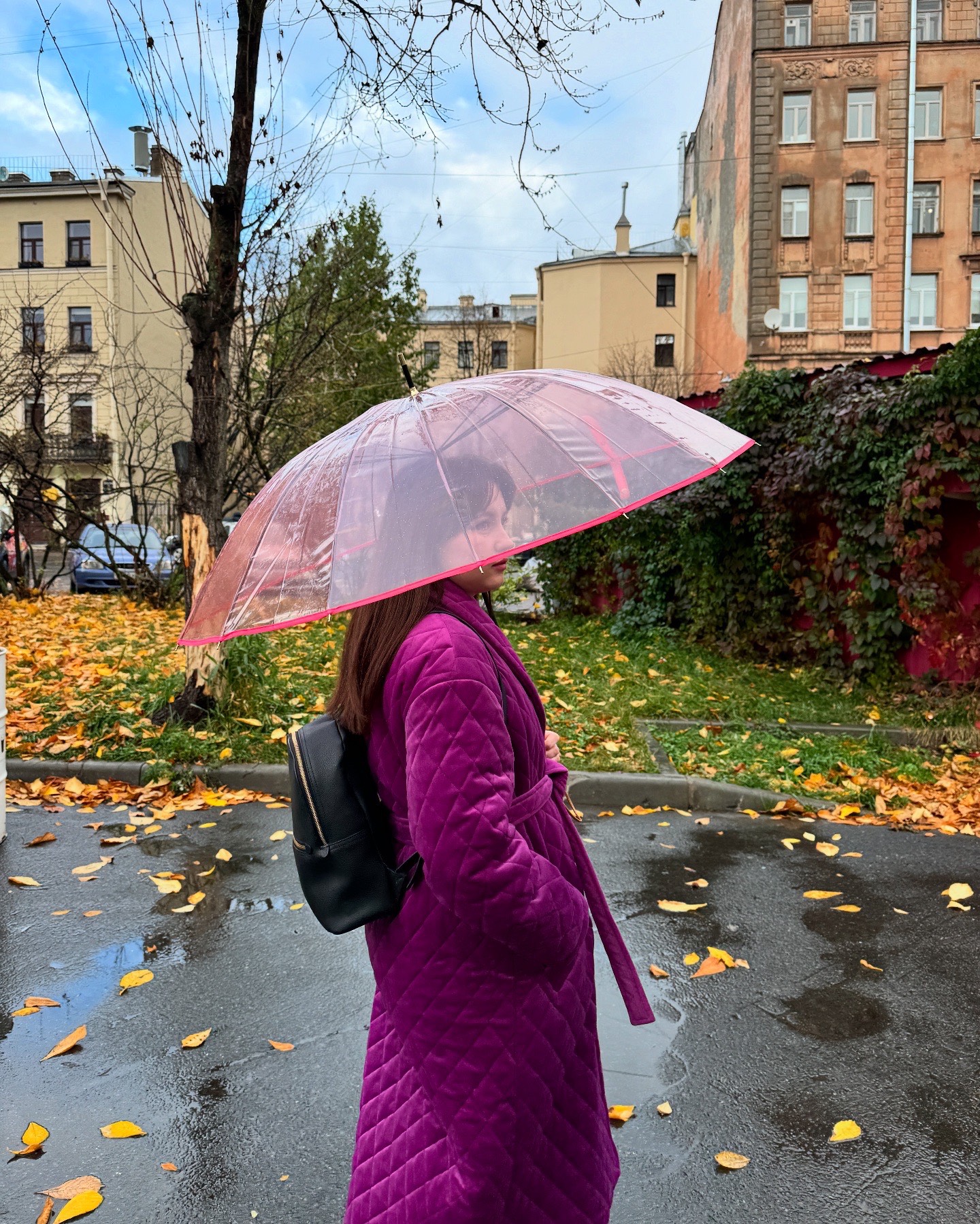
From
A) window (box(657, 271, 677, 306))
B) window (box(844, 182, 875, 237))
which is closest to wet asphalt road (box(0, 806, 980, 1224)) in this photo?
window (box(844, 182, 875, 237))

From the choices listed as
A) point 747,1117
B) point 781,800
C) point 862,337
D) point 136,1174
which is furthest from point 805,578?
point 862,337

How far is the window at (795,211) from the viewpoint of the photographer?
3144 centimetres

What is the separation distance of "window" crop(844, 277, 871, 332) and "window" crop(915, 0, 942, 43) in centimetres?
776

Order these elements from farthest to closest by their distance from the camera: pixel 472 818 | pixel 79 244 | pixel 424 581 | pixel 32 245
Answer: pixel 32 245 < pixel 79 244 < pixel 424 581 < pixel 472 818

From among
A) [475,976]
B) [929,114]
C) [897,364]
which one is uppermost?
[929,114]

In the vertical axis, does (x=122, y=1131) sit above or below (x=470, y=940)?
below

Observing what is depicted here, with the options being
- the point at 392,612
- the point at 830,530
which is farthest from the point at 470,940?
the point at 830,530

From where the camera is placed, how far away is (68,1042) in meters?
3.35

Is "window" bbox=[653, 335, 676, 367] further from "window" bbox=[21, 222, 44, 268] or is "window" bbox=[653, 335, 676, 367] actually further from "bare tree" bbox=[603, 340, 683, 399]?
"window" bbox=[21, 222, 44, 268]

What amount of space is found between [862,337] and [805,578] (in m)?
25.3

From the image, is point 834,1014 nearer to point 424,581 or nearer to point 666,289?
point 424,581

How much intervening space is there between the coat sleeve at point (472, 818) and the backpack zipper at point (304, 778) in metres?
0.19

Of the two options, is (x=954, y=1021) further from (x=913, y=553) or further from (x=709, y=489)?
(x=709, y=489)

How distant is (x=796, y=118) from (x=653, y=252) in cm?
1094
